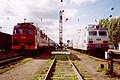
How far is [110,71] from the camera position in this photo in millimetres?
10914

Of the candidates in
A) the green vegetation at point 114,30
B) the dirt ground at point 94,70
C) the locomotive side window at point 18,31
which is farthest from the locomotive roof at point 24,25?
the green vegetation at point 114,30

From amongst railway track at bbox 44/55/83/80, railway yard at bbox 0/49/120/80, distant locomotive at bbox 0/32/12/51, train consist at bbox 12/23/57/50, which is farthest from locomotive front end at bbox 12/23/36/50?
railway track at bbox 44/55/83/80

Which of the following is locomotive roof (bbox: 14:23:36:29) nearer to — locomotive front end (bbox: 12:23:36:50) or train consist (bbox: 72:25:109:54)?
locomotive front end (bbox: 12:23:36:50)

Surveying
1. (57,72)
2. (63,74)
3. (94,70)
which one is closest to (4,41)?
(94,70)

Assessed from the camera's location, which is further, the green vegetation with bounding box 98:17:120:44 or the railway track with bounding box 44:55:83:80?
the green vegetation with bounding box 98:17:120:44

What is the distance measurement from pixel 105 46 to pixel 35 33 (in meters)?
7.46

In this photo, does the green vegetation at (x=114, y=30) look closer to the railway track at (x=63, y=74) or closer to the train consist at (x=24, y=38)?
the train consist at (x=24, y=38)

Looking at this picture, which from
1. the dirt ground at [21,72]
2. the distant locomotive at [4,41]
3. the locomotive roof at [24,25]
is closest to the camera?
the dirt ground at [21,72]

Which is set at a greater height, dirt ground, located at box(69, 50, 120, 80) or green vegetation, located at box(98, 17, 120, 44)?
green vegetation, located at box(98, 17, 120, 44)

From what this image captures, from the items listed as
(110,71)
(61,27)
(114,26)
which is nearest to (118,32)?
(114,26)

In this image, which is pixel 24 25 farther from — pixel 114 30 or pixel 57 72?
pixel 114 30

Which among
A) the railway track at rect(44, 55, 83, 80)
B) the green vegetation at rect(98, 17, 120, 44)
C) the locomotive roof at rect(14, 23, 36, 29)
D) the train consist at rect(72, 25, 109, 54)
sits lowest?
the railway track at rect(44, 55, 83, 80)

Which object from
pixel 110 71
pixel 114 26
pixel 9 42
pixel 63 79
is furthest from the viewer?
pixel 114 26

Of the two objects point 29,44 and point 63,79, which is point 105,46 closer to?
point 29,44
